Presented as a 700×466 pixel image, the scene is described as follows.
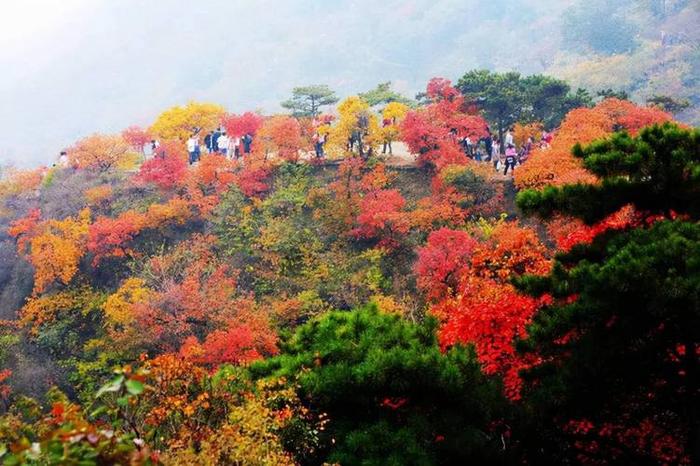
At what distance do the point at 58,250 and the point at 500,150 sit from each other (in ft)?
83.8

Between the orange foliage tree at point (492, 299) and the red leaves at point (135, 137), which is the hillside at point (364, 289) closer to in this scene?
the orange foliage tree at point (492, 299)

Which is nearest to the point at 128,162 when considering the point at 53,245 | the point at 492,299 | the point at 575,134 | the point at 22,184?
the point at 22,184

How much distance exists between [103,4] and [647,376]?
498 ft

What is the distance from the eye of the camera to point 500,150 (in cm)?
3519

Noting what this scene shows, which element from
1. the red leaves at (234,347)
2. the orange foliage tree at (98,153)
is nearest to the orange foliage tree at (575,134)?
the red leaves at (234,347)

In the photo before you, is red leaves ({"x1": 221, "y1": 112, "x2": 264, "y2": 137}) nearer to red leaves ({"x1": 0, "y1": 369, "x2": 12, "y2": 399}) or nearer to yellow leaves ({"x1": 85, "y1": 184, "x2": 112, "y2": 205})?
yellow leaves ({"x1": 85, "y1": 184, "x2": 112, "y2": 205})

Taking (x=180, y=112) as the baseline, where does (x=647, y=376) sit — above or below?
below

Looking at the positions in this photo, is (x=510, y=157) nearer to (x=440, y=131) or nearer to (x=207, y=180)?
(x=440, y=131)

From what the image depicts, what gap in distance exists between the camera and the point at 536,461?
10.8 meters

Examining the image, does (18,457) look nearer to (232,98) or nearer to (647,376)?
(647,376)

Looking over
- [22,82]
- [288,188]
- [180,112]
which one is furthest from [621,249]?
[22,82]

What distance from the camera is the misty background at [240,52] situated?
99.7m

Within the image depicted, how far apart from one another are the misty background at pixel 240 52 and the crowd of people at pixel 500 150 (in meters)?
47.5

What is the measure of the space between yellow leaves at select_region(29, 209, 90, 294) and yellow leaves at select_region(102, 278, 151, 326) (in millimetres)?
4449
